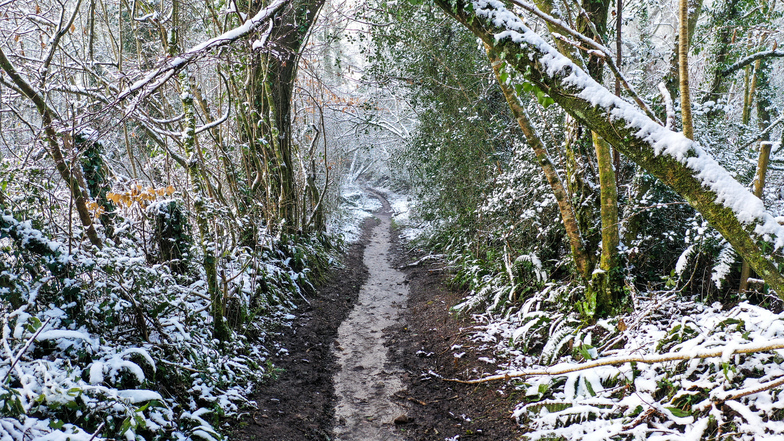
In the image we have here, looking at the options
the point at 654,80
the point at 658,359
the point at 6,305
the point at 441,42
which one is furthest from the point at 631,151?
the point at 441,42

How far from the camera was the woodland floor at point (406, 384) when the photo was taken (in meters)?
3.54

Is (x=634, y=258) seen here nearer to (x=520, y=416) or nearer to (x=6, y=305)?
(x=520, y=416)

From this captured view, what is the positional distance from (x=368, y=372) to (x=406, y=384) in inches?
21.1

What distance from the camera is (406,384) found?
445 centimetres

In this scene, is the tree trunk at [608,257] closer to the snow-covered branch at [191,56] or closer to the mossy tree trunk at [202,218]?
the snow-covered branch at [191,56]

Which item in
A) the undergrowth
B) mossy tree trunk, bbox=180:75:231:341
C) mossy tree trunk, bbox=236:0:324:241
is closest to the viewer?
the undergrowth

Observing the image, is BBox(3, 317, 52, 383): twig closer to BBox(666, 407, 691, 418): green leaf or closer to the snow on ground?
the snow on ground

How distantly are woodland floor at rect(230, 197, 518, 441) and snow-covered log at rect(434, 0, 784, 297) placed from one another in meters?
2.24

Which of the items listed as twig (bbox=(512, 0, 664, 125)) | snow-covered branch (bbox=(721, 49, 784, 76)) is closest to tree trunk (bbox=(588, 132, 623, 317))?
twig (bbox=(512, 0, 664, 125))

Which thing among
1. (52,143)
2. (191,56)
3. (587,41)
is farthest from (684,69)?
(52,143)

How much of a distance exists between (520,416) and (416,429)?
2.94ft

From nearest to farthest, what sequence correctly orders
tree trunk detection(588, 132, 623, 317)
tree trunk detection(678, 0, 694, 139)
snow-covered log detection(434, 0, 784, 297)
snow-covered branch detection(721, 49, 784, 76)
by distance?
snow-covered log detection(434, 0, 784, 297), tree trunk detection(678, 0, 694, 139), tree trunk detection(588, 132, 623, 317), snow-covered branch detection(721, 49, 784, 76)

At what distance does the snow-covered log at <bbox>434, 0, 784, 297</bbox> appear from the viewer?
6.39 ft

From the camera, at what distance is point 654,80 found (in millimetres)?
6645
